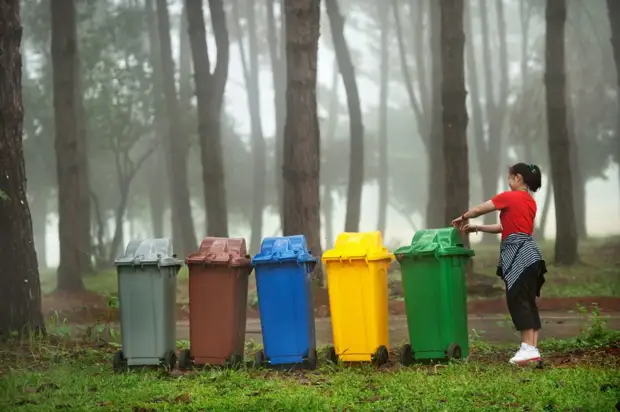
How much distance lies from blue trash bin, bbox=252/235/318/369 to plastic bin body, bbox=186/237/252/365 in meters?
0.24

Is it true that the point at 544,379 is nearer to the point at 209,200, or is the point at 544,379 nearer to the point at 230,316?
the point at 230,316

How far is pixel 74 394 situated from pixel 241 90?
3228 centimetres

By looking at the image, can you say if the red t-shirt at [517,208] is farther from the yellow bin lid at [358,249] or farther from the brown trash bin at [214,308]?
the brown trash bin at [214,308]

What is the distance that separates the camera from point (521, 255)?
301 inches

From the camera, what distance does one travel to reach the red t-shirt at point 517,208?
7668 mm

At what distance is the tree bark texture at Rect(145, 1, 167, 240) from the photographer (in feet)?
A: 107

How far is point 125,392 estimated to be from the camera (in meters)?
6.84

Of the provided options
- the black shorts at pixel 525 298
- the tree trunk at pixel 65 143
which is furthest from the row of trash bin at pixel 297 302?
the tree trunk at pixel 65 143

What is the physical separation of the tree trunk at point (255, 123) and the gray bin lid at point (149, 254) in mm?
25146

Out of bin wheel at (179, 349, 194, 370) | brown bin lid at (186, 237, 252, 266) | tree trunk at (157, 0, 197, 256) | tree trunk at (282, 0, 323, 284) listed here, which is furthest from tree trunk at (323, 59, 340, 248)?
bin wheel at (179, 349, 194, 370)

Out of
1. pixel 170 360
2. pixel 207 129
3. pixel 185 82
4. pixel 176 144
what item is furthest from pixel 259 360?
pixel 185 82

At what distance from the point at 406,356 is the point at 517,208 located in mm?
1630

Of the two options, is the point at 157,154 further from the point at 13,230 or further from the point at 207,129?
the point at 13,230

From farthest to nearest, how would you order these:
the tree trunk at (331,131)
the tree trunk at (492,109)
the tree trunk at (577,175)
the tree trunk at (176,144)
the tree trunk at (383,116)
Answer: the tree trunk at (331,131), the tree trunk at (383,116), the tree trunk at (492,109), the tree trunk at (577,175), the tree trunk at (176,144)
